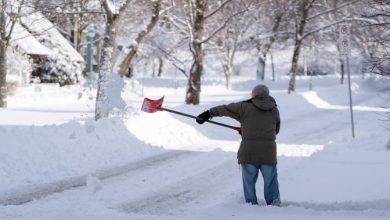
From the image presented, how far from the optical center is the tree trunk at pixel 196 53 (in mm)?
21047

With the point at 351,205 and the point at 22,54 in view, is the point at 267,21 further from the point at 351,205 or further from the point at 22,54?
the point at 351,205

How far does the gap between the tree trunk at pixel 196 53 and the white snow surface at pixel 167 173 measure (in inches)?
177

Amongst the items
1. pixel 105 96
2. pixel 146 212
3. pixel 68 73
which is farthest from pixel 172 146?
pixel 68 73

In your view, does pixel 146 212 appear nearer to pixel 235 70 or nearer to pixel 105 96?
pixel 105 96

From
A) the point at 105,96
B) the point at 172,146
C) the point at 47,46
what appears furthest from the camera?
the point at 47,46

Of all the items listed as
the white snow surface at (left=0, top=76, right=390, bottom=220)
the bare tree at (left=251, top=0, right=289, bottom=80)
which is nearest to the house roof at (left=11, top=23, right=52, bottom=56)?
the bare tree at (left=251, top=0, right=289, bottom=80)

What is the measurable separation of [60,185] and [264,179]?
3.35m

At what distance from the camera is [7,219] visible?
6617 mm

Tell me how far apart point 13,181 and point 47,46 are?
29.3 meters

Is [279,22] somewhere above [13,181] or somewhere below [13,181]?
above

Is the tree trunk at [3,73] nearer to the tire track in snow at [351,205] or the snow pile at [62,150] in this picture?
the snow pile at [62,150]

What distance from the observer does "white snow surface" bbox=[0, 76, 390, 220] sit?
7.09 metres

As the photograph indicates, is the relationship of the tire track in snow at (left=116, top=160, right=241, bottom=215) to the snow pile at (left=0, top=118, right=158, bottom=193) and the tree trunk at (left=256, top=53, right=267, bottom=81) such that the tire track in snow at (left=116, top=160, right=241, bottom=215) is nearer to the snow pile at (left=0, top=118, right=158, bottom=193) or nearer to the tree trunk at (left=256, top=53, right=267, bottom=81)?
the snow pile at (left=0, top=118, right=158, bottom=193)

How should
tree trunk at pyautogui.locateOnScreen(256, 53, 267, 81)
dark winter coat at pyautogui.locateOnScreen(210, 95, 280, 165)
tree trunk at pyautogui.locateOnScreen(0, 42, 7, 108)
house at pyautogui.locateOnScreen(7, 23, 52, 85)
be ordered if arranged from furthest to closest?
tree trunk at pyautogui.locateOnScreen(256, 53, 267, 81)
house at pyautogui.locateOnScreen(7, 23, 52, 85)
tree trunk at pyautogui.locateOnScreen(0, 42, 7, 108)
dark winter coat at pyautogui.locateOnScreen(210, 95, 280, 165)
